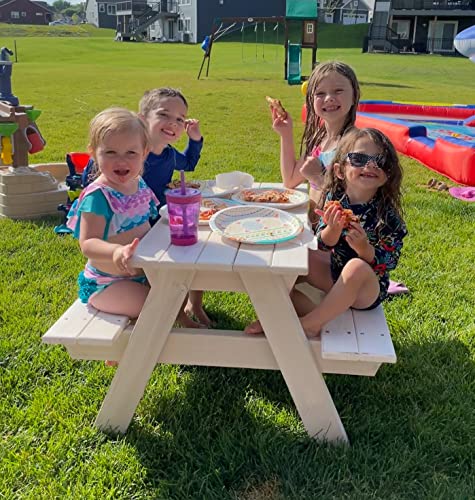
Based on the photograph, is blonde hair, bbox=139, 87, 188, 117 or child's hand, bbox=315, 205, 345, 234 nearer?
child's hand, bbox=315, 205, 345, 234

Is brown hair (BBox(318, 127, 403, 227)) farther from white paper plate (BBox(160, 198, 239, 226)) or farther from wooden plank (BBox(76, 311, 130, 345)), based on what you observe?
wooden plank (BBox(76, 311, 130, 345))

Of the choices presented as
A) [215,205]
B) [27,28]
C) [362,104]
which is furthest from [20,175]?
[27,28]

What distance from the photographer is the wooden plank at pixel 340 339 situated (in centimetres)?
197

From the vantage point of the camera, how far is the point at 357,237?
7.13ft

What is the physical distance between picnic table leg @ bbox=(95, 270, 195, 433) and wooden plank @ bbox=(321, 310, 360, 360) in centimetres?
56

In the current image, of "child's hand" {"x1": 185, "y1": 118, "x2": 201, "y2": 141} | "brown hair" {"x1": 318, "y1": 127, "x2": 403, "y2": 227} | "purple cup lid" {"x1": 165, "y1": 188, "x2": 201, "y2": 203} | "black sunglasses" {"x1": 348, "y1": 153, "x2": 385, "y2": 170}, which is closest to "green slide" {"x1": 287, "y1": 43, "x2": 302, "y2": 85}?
"child's hand" {"x1": 185, "y1": 118, "x2": 201, "y2": 141}

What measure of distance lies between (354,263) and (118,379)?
1050 millimetres

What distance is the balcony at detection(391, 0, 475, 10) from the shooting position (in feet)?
126

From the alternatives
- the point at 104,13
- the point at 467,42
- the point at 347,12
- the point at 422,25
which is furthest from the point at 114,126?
the point at 104,13

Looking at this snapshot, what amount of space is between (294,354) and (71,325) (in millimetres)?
870

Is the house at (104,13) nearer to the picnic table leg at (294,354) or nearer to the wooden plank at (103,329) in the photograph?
the wooden plank at (103,329)

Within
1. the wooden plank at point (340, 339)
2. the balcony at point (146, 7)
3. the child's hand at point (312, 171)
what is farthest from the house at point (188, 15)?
the wooden plank at point (340, 339)

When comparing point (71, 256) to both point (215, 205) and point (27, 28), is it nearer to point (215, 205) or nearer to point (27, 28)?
point (215, 205)

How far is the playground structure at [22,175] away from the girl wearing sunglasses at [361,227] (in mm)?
3062
